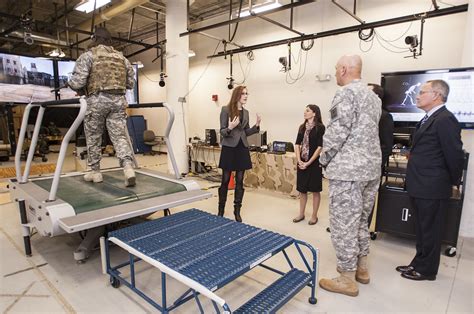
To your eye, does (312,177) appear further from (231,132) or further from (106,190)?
(106,190)

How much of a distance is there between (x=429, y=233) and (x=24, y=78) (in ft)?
29.3

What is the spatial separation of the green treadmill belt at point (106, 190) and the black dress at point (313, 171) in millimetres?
1553

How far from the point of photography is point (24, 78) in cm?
736

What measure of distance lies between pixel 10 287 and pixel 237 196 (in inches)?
93.4

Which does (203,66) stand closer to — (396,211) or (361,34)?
(361,34)

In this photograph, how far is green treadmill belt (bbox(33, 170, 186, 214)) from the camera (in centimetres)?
271

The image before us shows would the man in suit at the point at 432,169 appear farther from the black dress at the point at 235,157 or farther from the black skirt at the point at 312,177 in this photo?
the black dress at the point at 235,157

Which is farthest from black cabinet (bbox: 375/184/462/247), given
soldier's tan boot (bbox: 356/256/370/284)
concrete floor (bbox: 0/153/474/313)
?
soldier's tan boot (bbox: 356/256/370/284)

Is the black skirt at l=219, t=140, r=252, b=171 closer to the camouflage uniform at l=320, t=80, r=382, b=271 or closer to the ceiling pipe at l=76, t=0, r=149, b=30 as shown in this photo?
the camouflage uniform at l=320, t=80, r=382, b=271

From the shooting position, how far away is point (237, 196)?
12.3ft

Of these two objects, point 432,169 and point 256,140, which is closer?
point 432,169

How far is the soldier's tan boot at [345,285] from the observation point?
2.26m

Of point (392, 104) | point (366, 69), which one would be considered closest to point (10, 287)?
point (392, 104)

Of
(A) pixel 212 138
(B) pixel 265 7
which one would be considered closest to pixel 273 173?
(A) pixel 212 138
